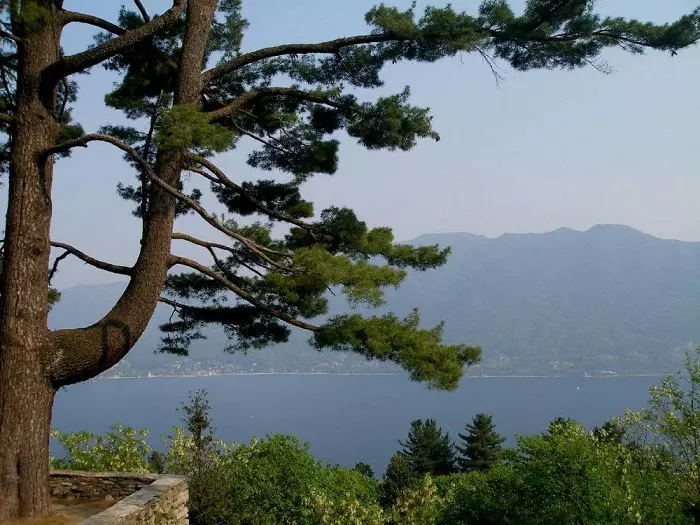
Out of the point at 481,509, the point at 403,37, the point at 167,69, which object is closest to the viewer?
the point at 403,37

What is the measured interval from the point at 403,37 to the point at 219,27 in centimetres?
285

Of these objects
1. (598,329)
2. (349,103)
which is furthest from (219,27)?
(598,329)

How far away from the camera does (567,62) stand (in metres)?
5.88

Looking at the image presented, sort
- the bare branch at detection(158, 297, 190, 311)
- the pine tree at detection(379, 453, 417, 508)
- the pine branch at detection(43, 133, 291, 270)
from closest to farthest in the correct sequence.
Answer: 1. the pine branch at detection(43, 133, 291, 270)
2. the bare branch at detection(158, 297, 190, 311)
3. the pine tree at detection(379, 453, 417, 508)

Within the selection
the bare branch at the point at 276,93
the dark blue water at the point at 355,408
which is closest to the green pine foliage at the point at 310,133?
the bare branch at the point at 276,93

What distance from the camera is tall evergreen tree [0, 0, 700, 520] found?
4727 mm

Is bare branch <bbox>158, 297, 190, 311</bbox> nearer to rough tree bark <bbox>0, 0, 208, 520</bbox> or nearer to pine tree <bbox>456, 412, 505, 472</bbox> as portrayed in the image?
rough tree bark <bbox>0, 0, 208, 520</bbox>

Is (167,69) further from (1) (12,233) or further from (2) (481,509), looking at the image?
(2) (481,509)

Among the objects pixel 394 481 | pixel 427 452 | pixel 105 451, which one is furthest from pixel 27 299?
pixel 427 452

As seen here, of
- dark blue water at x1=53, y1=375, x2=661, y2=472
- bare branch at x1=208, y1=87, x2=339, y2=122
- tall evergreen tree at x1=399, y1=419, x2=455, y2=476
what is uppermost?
bare branch at x1=208, y1=87, x2=339, y2=122

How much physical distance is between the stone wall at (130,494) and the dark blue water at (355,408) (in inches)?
1970

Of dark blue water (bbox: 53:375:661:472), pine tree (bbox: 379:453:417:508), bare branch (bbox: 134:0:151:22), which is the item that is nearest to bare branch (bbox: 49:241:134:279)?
bare branch (bbox: 134:0:151:22)

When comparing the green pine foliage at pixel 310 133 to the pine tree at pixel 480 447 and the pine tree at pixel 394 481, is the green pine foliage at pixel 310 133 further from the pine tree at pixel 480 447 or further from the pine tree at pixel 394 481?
the pine tree at pixel 480 447

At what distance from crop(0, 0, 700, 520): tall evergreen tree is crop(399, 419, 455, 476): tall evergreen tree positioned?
1618 centimetres
